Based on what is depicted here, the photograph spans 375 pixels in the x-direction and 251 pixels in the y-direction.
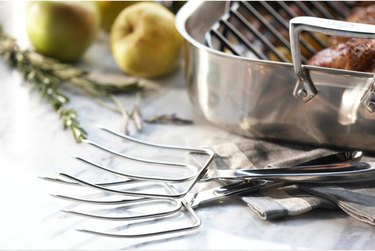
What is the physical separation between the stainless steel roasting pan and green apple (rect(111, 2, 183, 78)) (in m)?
0.16

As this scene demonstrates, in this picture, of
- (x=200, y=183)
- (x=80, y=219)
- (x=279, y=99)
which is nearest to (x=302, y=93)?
(x=279, y=99)

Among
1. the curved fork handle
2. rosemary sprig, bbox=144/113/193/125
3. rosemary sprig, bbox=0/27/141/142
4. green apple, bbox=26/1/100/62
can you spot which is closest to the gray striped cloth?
the curved fork handle

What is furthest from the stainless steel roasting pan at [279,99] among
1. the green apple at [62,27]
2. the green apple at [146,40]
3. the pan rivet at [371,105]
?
the green apple at [62,27]

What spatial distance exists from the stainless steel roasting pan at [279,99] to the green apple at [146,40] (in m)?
0.16

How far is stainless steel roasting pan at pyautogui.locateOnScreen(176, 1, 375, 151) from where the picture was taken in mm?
897

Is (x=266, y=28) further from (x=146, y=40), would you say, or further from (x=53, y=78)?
(x=53, y=78)

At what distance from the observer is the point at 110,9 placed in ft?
4.49

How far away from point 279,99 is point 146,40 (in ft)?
1.11

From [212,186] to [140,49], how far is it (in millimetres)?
386

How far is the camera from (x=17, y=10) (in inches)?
60.7

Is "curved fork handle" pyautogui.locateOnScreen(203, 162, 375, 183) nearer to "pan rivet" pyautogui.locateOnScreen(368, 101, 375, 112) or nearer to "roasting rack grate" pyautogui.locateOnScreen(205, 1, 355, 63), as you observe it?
"pan rivet" pyautogui.locateOnScreen(368, 101, 375, 112)

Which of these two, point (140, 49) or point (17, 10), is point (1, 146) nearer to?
point (140, 49)

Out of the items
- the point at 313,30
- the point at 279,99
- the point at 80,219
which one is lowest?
the point at 80,219

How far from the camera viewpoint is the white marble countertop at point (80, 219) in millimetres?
792
